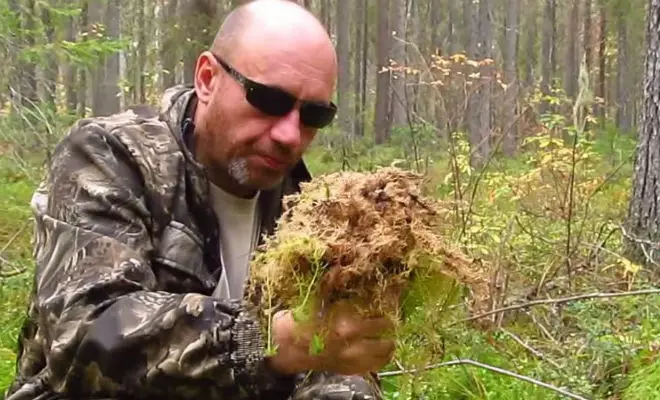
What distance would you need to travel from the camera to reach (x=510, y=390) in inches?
147

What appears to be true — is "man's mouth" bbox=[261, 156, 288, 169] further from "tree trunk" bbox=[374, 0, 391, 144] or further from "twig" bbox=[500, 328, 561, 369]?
"tree trunk" bbox=[374, 0, 391, 144]

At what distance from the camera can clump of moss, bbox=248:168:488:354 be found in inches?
68.5

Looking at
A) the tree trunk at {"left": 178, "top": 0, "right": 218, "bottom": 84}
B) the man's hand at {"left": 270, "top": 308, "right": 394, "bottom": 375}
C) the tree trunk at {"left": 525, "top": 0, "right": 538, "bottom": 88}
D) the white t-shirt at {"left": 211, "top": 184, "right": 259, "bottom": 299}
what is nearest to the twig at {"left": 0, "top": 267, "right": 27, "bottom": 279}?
the white t-shirt at {"left": 211, "top": 184, "right": 259, "bottom": 299}

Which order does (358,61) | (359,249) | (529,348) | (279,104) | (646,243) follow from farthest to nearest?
1. (358,61)
2. (646,243)
3. (529,348)
4. (279,104)
5. (359,249)

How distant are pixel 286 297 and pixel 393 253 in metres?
0.23

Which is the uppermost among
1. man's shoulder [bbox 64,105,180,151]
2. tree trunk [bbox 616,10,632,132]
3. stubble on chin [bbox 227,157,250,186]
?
man's shoulder [bbox 64,105,180,151]

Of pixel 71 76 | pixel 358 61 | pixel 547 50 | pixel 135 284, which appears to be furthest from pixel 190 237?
pixel 547 50

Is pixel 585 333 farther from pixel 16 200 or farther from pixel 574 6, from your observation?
pixel 574 6

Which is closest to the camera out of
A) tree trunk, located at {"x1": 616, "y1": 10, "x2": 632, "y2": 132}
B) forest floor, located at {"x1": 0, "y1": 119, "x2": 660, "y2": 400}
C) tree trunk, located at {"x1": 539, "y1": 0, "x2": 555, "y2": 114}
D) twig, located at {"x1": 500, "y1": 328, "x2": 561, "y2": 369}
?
forest floor, located at {"x1": 0, "y1": 119, "x2": 660, "y2": 400}

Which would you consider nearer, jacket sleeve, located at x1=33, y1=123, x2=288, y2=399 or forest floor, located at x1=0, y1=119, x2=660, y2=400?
jacket sleeve, located at x1=33, y1=123, x2=288, y2=399

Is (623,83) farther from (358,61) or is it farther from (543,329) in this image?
(543,329)

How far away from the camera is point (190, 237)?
2449mm

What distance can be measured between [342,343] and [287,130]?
773 mm

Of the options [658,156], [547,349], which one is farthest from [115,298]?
[658,156]
